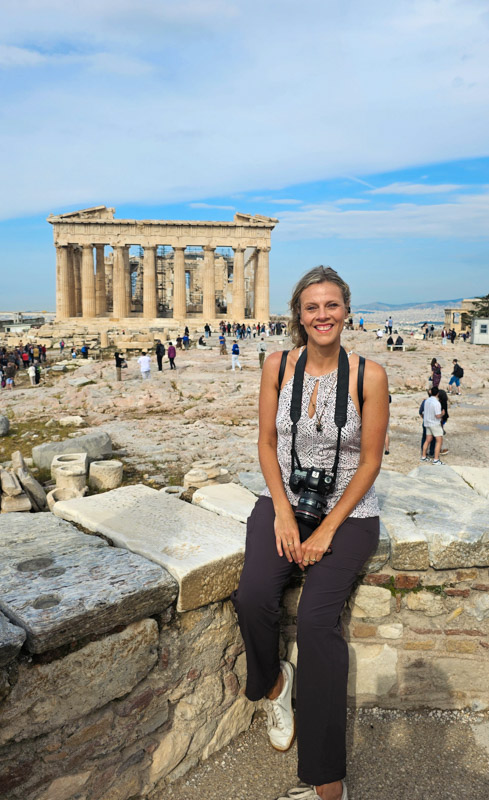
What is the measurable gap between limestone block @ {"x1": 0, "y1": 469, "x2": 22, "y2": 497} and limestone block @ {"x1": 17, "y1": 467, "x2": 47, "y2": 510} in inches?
4.8

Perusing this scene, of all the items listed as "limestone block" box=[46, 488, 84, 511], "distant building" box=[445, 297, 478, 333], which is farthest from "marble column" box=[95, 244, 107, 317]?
"limestone block" box=[46, 488, 84, 511]

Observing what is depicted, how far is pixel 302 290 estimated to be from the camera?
110 inches

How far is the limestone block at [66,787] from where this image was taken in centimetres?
215

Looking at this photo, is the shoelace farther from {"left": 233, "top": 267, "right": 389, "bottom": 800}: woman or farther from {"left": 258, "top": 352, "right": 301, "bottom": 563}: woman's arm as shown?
{"left": 258, "top": 352, "right": 301, "bottom": 563}: woman's arm

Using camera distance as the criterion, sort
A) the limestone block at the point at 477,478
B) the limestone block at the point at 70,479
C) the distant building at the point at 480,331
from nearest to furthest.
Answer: the limestone block at the point at 477,478 < the limestone block at the point at 70,479 < the distant building at the point at 480,331

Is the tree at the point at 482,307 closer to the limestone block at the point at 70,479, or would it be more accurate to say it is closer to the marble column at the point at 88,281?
the marble column at the point at 88,281

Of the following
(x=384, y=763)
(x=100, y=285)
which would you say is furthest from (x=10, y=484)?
(x=100, y=285)

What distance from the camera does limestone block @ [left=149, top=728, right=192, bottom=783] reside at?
97.4 inches

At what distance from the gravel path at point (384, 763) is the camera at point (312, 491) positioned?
1.13m

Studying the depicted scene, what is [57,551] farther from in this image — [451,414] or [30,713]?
[451,414]

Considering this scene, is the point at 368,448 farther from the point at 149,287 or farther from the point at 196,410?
the point at 149,287

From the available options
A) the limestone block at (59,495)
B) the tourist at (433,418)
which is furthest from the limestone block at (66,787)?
the tourist at (433,418)

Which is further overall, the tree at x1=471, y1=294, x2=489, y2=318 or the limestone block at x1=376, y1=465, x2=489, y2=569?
the tree at x1=471, y1=294, x2=489, y2=318

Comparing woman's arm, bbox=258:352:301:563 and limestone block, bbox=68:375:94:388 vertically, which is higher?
woman's arm, bbox=258:352:301:563
